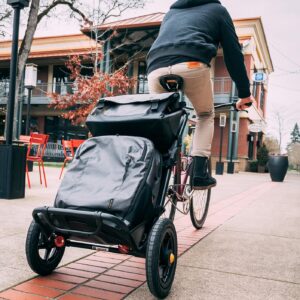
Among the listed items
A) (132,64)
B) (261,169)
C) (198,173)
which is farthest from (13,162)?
(132,64)

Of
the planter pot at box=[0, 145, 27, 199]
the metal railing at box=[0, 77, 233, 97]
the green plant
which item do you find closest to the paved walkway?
the planter pot at box=[0, 145, 27, 199]

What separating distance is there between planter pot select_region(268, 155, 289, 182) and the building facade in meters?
5.15

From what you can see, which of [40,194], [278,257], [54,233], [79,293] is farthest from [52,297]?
[40,194]

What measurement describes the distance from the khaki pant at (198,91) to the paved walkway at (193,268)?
2.84ft

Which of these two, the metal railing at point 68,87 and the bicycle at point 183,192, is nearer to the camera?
the bicycle at point 183,192

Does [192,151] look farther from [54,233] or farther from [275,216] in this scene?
[275,216]

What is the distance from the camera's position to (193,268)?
8.49 ft

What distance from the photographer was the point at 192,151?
11.2 feet

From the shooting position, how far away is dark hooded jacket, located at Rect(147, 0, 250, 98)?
8.90ft

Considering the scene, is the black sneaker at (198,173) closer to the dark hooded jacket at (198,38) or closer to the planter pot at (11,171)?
the dark hooded jacket at (198,38)

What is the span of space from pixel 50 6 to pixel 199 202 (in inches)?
558

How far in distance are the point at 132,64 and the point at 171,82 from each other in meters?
22.1

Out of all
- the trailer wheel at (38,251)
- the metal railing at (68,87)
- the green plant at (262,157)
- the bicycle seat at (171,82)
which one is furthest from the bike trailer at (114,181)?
the green plant at (262,157)

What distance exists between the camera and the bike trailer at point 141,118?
2.26 metres
